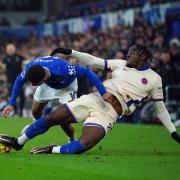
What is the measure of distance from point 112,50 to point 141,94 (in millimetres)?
12350

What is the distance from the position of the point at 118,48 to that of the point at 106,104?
12381mm

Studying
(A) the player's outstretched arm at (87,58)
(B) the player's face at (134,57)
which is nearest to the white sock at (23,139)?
(A) the player's outstretched arm at (87,58)

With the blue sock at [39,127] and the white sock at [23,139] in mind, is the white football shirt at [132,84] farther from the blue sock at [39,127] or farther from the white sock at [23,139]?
the white sock at [23,139]

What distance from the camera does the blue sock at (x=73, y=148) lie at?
11414 mm

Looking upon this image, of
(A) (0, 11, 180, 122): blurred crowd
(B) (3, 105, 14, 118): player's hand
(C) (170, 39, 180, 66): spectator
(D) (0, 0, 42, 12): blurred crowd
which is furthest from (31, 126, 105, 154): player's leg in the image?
(D) (0, 0, 42, 12): blurred crowd

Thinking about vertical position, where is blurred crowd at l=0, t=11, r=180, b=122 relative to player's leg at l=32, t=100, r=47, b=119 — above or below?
below

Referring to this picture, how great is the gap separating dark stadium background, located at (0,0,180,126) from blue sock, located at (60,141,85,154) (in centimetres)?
746

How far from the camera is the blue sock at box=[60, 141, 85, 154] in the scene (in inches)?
449

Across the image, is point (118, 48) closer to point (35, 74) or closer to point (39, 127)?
point (39, 127)

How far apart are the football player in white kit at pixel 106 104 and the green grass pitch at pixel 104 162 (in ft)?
0.79

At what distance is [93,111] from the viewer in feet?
38.4

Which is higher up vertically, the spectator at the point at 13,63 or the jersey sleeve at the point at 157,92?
the jersey sleeve at the point at 157,92

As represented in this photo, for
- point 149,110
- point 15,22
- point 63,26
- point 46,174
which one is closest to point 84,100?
point 46,174

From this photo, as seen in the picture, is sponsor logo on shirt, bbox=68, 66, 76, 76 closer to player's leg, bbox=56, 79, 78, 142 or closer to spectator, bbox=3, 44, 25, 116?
player's leg, bbox=56, 79, 78, 142
